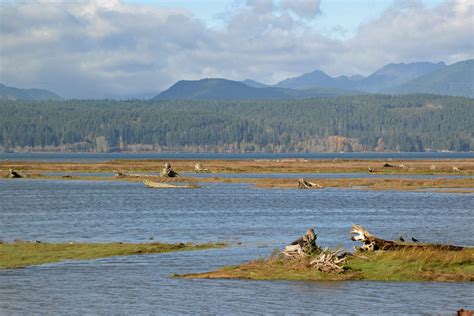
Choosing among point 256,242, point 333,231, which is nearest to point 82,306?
point 256,242

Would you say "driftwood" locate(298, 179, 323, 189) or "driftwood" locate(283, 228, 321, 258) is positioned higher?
"driftwood" locate(283, 228, 321, 258)

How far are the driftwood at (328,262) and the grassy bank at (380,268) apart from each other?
7.5 inches

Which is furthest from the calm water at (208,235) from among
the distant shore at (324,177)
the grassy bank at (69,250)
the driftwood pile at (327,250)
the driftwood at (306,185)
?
the distant shore at (324,177)

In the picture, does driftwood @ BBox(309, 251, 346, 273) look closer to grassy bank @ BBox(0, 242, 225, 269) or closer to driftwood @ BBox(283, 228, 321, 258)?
driftwood @ BBox(283, 228, 321, 258)

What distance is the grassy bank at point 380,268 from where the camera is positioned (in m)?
36.9

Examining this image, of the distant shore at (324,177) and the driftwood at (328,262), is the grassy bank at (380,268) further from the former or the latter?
the distant shore at (324,177)

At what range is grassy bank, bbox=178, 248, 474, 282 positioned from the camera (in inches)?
1453

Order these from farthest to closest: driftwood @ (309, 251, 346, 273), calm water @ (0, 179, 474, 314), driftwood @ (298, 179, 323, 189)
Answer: driftwood @ (298, 179, 323, 189) < driftwood @ (309, 251, 346, 273) < calm water @ (0, 179, 474, 314)

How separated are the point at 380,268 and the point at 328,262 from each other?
2414 millimetres

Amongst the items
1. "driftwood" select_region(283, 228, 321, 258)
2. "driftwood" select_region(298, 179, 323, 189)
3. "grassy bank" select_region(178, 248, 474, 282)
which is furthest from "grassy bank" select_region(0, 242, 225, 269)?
"driftwood" select_region(298, 179, 323, 189)

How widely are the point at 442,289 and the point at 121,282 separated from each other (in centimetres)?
1338

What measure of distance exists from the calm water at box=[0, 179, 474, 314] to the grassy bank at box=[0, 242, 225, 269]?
51.6 inches

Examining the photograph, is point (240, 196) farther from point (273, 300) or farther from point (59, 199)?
point (273, 300)

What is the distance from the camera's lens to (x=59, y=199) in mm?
90062
